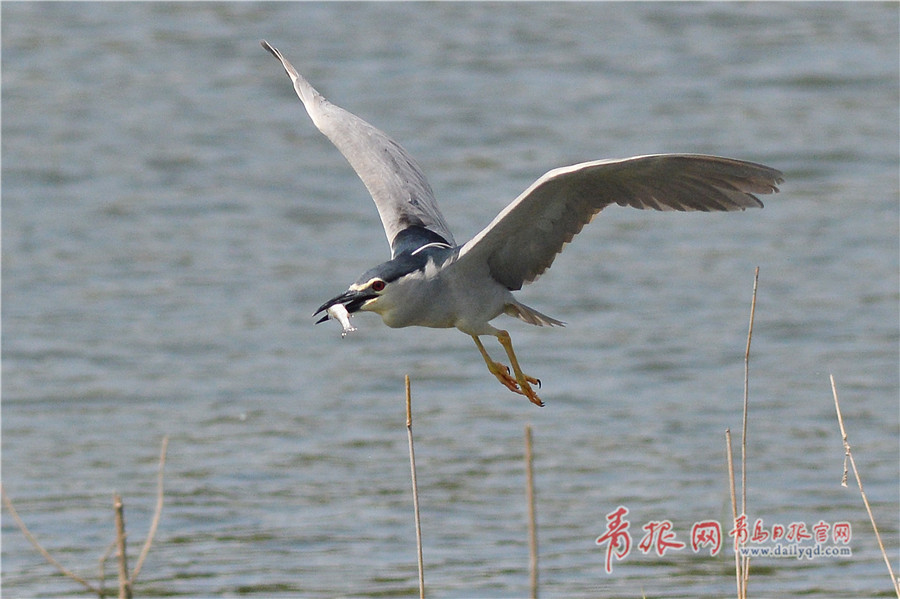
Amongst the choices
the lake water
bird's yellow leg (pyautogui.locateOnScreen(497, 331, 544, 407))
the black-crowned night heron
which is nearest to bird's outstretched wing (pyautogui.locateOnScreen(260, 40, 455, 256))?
the black-crowned night heron

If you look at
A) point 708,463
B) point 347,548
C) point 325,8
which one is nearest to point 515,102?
A: point 325,8

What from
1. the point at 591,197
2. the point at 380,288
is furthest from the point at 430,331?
the point at 380,288

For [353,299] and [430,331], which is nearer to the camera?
[353,299]

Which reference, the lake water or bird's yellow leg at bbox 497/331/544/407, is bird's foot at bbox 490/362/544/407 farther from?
the lake water

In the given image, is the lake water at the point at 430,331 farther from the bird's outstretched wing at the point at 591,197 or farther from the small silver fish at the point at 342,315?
the small silver fish at the point at 342,315

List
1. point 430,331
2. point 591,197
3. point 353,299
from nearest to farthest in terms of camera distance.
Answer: point 353,299 < point 591,197 < point 430,331

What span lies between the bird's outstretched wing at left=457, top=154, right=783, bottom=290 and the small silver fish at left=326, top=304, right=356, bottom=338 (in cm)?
59

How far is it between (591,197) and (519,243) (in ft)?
1.09

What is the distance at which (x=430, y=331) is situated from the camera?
13.3 metres

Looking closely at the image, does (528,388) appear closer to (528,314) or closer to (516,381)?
(516,381)

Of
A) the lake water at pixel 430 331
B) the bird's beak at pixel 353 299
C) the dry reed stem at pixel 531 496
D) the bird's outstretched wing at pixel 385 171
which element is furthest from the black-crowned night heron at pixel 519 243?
→ the lake water at pixel 430 331

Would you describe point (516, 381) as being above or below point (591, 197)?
below

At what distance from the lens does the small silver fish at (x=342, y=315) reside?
5023 mm

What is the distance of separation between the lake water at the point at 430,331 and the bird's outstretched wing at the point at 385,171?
2446 millimetres
